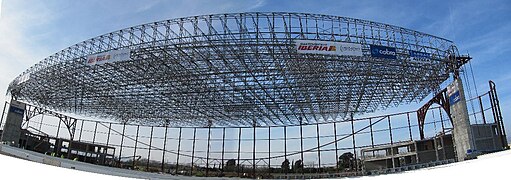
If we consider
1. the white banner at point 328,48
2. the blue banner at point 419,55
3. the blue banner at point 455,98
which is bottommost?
the blue banner at point 455,98

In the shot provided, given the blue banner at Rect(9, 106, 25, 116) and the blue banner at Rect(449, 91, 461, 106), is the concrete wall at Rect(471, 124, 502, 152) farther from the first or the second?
the blue banner at Rect(9, 106, 25, 116)

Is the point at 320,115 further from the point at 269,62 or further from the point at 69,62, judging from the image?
the point at 69,62

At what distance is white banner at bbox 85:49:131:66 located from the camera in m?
26.1

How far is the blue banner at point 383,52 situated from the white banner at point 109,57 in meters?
16.9

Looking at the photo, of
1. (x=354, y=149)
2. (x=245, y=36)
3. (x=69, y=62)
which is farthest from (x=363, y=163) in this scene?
(x=69, y=62)

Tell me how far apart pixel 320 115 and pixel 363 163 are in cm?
865

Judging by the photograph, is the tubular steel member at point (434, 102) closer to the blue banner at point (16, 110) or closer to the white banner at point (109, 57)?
the white banner at point (109, 57)

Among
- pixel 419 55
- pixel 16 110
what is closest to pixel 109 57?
pixel 16 110

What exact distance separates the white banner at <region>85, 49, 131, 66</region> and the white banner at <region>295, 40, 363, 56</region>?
1212 cm

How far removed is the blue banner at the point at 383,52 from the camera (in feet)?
81.3

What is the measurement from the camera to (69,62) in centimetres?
3080

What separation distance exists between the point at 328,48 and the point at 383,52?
432cm

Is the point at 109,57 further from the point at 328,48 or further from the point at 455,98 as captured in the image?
the point at 455,98

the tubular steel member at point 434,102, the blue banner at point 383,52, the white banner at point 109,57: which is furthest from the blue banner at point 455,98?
the white banner at point 109,57
